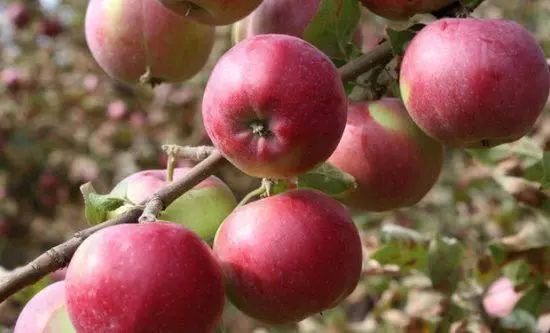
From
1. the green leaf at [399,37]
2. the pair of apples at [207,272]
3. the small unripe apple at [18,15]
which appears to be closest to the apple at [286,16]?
the green leaf at [399,37]

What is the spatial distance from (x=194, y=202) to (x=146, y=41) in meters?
0.28

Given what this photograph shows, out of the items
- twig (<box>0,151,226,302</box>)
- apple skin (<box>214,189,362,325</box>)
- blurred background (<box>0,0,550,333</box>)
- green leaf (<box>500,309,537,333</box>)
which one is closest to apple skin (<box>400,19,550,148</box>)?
apple skin (<box>214,189,362,325</box>)

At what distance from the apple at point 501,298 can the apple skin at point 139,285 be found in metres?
0.81

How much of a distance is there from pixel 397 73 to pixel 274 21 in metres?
0.19

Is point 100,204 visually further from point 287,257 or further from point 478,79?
point 478,79

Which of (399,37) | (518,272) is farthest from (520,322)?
(399,37)

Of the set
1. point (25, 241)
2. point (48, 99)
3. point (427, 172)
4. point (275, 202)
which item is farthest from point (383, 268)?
point (25, 241)

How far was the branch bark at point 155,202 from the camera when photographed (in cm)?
78

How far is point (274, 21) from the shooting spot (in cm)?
105

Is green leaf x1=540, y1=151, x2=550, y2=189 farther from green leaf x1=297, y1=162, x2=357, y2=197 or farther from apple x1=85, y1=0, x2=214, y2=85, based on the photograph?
apple x1=85, y1=0, x2=214, y2=85

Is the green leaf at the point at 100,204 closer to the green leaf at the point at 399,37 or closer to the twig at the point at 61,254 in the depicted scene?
the twig at the point at 61,254

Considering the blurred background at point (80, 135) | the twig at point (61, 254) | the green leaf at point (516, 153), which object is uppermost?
the twig at point (61, 254)

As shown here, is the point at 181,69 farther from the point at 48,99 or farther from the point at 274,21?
the point at 48,99

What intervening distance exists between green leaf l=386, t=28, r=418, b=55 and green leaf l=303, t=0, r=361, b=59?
8 centimetres
